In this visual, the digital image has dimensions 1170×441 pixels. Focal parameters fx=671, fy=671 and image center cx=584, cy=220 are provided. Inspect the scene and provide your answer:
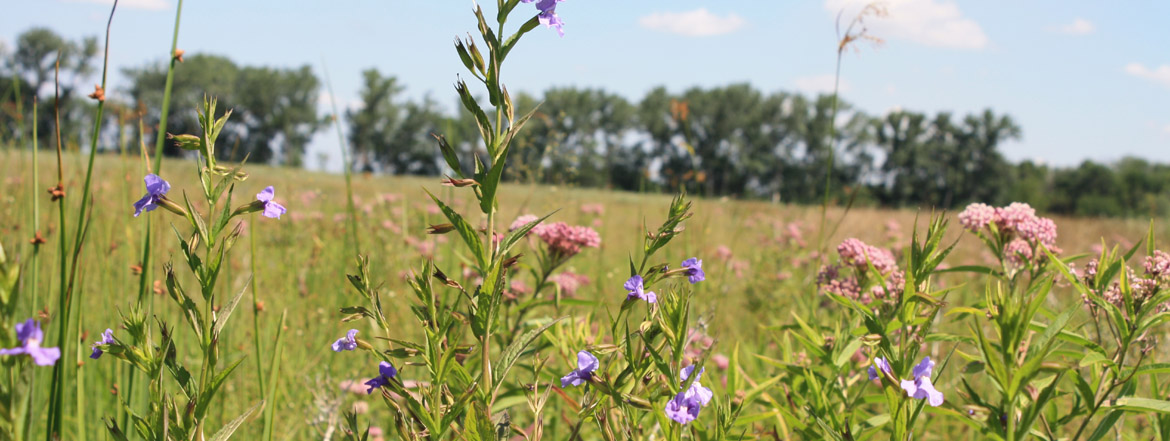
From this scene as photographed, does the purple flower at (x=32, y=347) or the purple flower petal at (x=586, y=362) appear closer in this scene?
the purple flower at (x=32, y=347)

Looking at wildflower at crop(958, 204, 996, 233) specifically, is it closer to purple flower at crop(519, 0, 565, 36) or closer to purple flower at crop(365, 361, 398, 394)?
purple flower at crop(519, 0, 565, 36)

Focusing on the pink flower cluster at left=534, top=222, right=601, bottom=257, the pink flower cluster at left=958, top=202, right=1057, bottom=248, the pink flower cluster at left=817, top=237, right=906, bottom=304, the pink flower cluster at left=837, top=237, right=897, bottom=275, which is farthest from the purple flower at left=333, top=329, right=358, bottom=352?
the pink flower cluster at left=958, top=202, right=1057, bottom=248

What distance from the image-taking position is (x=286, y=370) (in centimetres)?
302

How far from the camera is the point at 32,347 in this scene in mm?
690

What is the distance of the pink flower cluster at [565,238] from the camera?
2.28m

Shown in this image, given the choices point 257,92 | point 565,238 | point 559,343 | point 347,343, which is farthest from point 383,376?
point 257,92

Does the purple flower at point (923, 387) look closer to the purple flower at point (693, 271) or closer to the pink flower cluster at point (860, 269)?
the purple flower at point (693, 271)

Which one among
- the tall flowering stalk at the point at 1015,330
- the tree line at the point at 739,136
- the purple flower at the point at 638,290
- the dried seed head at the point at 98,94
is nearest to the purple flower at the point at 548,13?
the purple flower at the point at 638,290

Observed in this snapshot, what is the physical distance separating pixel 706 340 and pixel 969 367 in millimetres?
1368

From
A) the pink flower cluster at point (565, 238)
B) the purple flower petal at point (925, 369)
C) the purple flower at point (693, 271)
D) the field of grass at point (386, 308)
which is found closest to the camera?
the purple flower petal at point (925, 369)

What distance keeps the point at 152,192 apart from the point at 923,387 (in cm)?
120

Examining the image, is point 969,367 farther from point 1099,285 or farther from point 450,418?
point 450,418

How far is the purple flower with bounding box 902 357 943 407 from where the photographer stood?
3.18 ft

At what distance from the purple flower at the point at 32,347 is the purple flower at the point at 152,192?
32 cm
